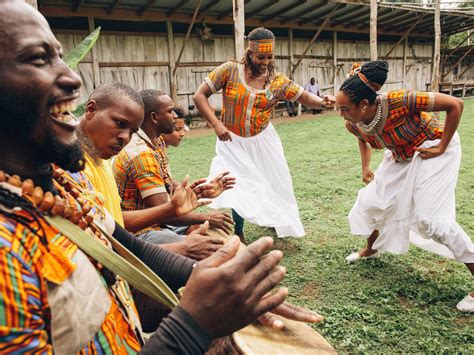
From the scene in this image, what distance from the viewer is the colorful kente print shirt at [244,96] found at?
13.1 feet

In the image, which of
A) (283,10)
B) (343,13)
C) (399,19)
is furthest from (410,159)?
(399,19)

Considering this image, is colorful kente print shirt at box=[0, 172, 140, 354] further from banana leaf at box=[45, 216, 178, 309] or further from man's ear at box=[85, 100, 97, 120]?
man's ear at box=[85, 100, 97, 120]

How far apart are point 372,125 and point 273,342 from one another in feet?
7.01

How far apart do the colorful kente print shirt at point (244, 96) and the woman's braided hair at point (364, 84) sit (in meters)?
1.09

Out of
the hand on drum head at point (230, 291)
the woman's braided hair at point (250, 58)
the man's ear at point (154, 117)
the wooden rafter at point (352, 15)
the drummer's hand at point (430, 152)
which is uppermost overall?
the wooden rafter at point (352, 15)

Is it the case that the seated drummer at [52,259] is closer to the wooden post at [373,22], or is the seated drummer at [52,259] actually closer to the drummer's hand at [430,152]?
the drummer's hand at [430,152]

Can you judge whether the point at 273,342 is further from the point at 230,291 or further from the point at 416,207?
the point at 416,207

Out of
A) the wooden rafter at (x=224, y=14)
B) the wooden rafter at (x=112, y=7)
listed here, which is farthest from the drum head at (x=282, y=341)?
the wooden rafter at (x=224, y=14)

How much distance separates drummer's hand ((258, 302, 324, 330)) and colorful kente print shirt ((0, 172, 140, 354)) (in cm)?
67

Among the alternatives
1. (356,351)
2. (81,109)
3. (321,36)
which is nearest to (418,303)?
(356,351)

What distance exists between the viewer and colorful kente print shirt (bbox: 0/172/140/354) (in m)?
0.83

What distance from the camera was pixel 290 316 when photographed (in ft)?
4.99

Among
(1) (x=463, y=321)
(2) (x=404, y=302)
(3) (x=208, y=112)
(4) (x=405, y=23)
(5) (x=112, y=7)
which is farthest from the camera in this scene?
(4) (x=405, y=23)

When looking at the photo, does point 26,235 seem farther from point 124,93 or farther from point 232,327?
point 124,93
